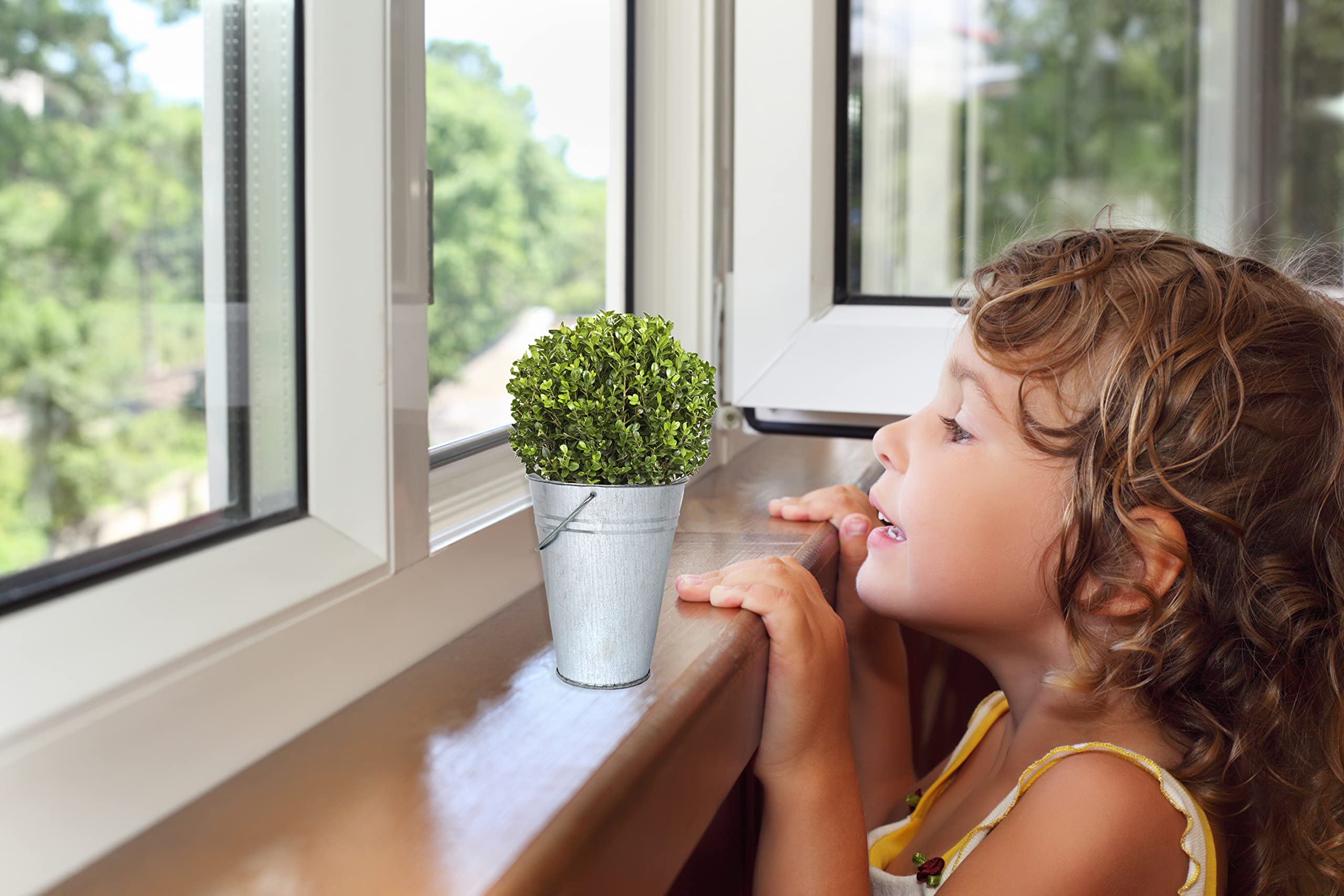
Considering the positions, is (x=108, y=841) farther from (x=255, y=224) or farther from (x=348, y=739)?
(x=255, y=224)

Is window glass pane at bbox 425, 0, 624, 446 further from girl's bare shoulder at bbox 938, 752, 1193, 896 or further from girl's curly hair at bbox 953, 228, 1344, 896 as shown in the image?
girl's bare shoulder at bbox 938, 752, 1193, 896

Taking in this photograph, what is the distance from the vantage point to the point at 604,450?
53 centimetres

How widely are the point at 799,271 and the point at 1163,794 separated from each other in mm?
571

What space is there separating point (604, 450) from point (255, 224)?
0.23 metres

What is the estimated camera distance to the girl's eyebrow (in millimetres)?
788

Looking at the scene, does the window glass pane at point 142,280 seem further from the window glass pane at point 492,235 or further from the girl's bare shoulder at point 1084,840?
the window glass pane at point 492,235

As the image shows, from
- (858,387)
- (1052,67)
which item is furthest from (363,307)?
(1052,67)

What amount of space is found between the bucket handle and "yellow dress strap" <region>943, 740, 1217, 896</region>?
418mm

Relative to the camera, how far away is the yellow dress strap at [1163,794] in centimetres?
72

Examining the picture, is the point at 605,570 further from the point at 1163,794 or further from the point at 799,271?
the point at 799,271

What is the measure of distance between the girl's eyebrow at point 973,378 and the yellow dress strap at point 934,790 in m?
0.31

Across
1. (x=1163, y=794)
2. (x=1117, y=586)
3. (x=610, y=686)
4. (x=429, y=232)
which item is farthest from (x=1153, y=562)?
(x=429, y=232)

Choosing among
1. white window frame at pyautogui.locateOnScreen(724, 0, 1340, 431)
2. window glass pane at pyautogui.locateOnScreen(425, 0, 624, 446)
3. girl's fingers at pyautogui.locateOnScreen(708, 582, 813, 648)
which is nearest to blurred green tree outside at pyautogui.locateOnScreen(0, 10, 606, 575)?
girl's fingers at pyautogui.locateOnScreen(708, 582, 813, 648)

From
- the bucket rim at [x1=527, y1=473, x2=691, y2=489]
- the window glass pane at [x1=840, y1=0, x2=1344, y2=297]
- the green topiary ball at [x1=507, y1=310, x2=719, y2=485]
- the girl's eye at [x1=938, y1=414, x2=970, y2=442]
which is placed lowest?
the bucket rim at [x1=527, y1=473, x2=691, y2=489]
